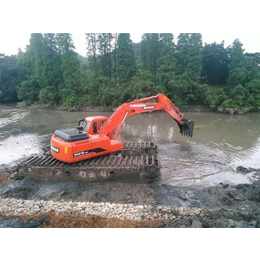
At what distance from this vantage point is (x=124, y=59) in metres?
26.6

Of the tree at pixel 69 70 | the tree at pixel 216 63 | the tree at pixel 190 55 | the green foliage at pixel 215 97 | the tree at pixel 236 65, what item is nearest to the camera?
the green foliage at pixel 215 97

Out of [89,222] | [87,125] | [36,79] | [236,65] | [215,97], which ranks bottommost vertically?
[89,222]

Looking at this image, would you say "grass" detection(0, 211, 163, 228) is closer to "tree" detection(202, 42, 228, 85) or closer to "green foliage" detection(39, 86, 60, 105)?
"green foliage" detection(39, 86, 60, 105)

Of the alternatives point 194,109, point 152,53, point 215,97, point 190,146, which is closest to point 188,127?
point 190,146

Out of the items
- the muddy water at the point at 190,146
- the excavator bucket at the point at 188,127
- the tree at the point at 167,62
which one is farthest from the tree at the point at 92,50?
the excavator bucket at the point at 188,127

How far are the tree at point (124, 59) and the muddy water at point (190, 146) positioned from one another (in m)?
9.62

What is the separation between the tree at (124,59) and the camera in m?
26.6

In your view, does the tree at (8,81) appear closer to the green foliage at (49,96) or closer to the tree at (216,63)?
the green foliage at (49,96)

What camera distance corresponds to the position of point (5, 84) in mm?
34906

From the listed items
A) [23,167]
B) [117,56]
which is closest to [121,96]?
[117,56]

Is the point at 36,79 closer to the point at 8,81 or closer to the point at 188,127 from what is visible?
the point at 8,81

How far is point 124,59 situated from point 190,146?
18.2 m

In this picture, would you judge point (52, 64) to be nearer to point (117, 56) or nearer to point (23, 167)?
point (117, 56)

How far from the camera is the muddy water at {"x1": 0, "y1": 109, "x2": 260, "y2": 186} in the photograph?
27.1ft
